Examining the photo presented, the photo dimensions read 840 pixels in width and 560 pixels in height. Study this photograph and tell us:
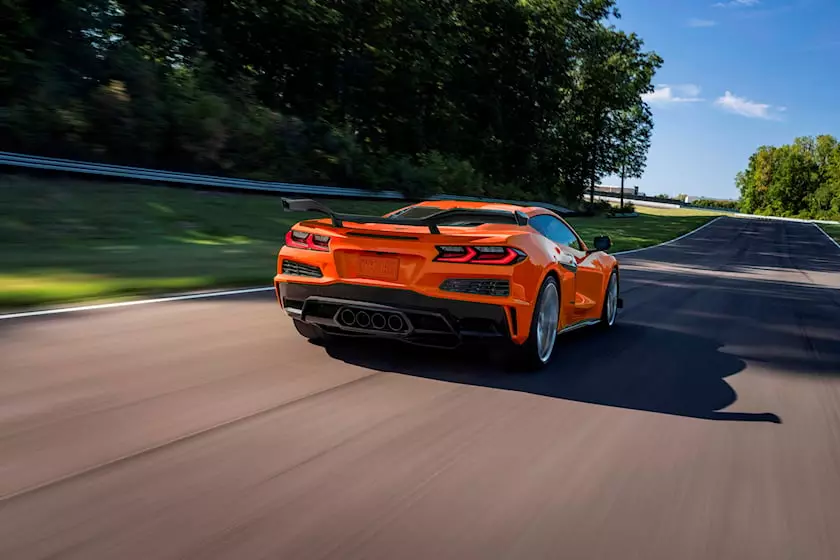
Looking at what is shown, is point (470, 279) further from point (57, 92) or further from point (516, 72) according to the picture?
point (516, 72)

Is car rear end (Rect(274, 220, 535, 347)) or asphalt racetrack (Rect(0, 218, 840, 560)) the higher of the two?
car rear end (Rect(274, 220, 535, 347))

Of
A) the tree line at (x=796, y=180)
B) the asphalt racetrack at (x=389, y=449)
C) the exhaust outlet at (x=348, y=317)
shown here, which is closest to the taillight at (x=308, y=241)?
the exhaust outlet at (x=348, y=317)

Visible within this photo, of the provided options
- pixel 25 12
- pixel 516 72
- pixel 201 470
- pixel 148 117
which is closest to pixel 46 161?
pixel 148 117

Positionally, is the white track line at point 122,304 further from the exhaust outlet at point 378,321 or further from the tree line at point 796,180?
the tree line at point 796,180

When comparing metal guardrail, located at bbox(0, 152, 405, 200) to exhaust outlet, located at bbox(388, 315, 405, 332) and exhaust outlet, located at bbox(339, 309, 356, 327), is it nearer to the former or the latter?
exhaust outlet, located at bbox(339, 309, 356, 327)

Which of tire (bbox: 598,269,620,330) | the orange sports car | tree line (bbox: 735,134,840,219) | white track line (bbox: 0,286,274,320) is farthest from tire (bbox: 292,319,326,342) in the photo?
tree line (bbox: 735,134,840,219)

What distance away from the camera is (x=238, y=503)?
121 inches

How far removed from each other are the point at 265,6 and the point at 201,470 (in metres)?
29.0

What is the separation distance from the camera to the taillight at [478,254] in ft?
17.7

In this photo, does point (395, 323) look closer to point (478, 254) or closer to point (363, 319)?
point (363, 319)

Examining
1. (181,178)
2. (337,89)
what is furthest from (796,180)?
(181,178)

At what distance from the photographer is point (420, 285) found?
17.5 feet

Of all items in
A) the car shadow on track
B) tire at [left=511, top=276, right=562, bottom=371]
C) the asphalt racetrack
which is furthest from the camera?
tire at [left=511, top=276, right=562, bottom=371]

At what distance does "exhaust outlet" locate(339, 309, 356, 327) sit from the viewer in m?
5.47
